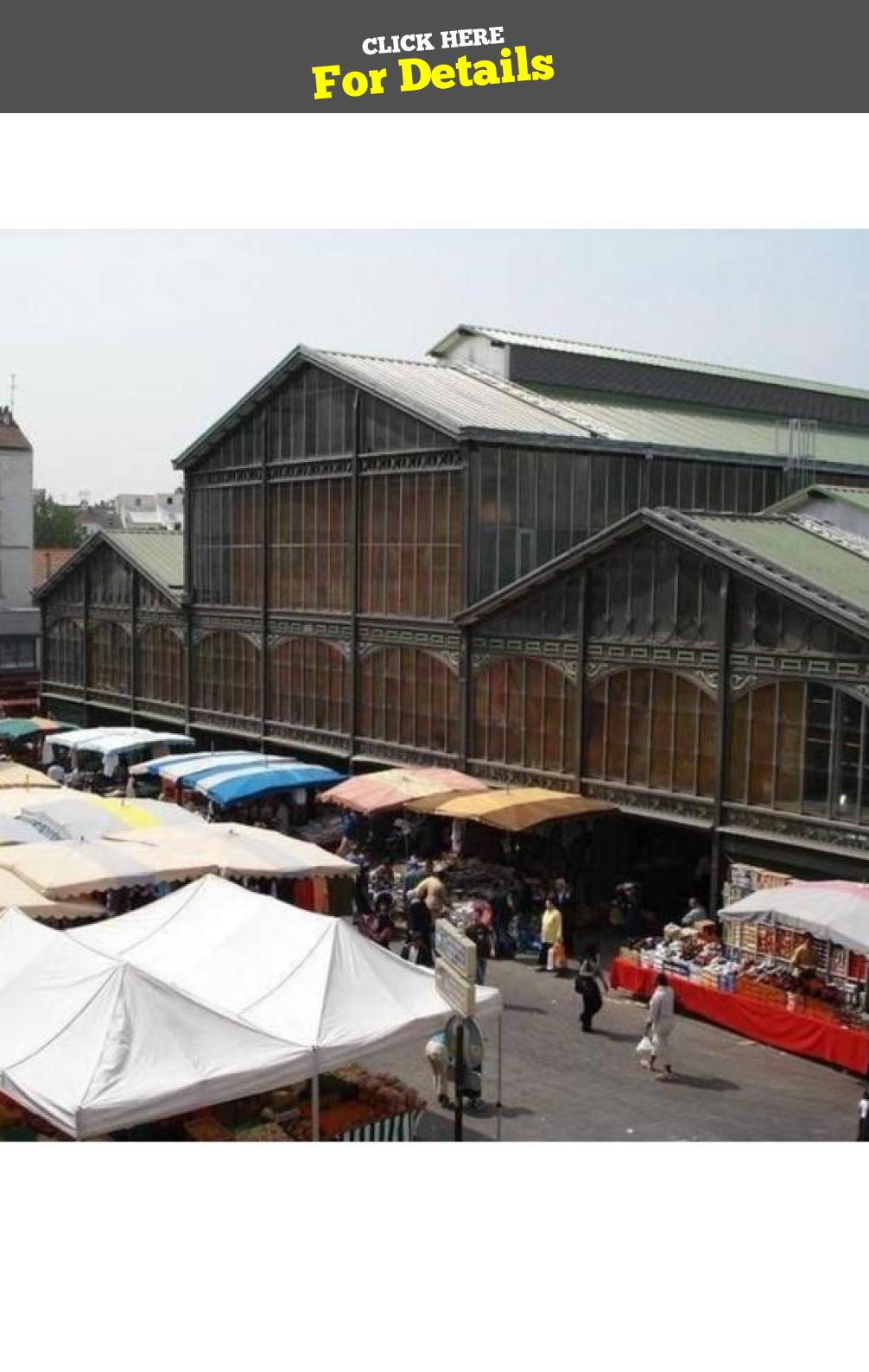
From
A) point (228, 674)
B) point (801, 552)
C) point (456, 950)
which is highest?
point (801, 552)

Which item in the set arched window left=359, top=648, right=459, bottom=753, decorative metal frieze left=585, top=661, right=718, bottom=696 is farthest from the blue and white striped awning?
decorative metal frieze left=585, top=661, right=718, bottom=696

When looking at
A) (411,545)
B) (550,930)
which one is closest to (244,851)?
(550,930)

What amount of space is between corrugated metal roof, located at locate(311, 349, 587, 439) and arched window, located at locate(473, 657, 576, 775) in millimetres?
5386

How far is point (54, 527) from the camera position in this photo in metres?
117

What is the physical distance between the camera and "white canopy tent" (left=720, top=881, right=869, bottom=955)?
1827cm

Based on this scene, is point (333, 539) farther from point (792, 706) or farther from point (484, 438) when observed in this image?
point (792, 706)

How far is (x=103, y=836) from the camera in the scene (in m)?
24.1

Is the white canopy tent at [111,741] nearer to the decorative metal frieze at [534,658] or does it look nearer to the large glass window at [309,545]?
the large glass window at [309,545]

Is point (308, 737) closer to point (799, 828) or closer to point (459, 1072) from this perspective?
point (799, 828)

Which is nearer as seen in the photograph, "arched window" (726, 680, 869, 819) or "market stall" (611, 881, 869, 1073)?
"market stall" (611, 881, 869, 1073)

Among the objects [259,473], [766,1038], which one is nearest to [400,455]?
[259,473]

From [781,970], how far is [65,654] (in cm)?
3412

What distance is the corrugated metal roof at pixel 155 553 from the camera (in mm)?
43750

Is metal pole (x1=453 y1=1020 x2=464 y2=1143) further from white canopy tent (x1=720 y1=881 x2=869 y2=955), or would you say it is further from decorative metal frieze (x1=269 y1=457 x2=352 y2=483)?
decorative metal frieze (x1=269 y1=457 x2=352 y2=483)
